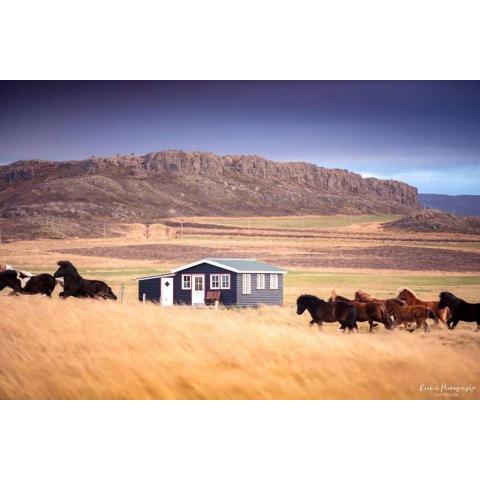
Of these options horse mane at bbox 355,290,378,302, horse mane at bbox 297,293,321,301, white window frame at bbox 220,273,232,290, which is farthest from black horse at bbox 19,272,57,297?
horse mane at bbox 355,290,378,302

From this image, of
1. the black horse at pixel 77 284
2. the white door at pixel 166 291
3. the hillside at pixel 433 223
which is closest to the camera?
the white door at pixel 166 291

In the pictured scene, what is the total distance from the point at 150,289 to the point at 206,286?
0.70 metres

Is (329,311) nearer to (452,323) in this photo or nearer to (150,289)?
(452,323)

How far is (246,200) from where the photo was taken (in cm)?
1069

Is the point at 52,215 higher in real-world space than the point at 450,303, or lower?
higher

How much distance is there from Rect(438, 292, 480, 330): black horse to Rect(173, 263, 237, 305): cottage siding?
2447mm

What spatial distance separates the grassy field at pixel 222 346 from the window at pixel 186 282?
242 millimetres

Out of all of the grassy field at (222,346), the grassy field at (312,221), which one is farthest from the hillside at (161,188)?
the grassy field at (222,346)

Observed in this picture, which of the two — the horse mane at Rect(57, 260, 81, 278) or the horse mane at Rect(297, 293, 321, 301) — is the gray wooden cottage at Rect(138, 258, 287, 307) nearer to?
the horse mane at Rect(297, 293, 321, 301)

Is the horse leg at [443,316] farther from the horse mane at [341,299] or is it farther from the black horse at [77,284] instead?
the black horse at [77,284]

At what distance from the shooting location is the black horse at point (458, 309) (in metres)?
9.59

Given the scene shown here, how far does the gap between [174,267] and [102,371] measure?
1.52 meters
